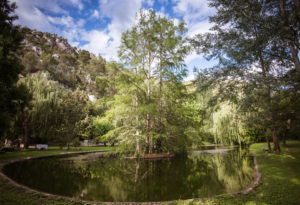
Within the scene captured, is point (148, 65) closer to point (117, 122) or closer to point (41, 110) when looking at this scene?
point (117, 122)

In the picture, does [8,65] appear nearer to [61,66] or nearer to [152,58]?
[152,58]

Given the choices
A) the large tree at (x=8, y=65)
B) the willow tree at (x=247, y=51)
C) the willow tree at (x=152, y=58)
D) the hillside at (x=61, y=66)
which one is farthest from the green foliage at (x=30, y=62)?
the willow tree at (x=247, y=51)

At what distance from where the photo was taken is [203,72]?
8906mm

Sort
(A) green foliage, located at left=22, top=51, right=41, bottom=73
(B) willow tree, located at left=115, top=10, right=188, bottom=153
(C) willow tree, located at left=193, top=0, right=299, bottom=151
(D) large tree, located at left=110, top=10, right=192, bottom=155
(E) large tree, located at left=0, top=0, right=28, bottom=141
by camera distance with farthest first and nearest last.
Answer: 1. (A) green foliage, located at left=22, top=51, right=41, bottom=73
2. (B) willow tree, located at left=115, top=10, right=188, bottom=153
3. (D) large tree, located at left=110, top=10, right=192, bottom=155
4. (E) large tree, located at left=0, top=0, right=28, bottom=141
5. (C) willow tree, located at left=193, top=0, right=299, bottom=151

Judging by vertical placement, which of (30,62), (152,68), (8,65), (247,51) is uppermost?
(30,62)

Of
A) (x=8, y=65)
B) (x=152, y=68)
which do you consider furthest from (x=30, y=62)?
(x=152, y=68)

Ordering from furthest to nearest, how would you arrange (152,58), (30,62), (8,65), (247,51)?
(30,62), (152,58), (8,65), (247,51)

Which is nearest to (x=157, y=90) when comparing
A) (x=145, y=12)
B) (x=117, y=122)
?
(x=117, y=122)

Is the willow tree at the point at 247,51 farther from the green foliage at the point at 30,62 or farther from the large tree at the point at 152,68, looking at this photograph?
the green foliage at the point at 30,62

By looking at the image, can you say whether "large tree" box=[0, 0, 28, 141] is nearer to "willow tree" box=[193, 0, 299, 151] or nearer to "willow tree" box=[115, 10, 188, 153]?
"willow tree" box=[115, 10, 188, 153]

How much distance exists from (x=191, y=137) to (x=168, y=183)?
26.9 feet

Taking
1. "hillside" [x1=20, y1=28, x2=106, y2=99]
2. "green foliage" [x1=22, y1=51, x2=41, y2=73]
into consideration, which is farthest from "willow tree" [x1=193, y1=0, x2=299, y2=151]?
"green foliage" [x1=22, y1=51, x2=41, y2=73]

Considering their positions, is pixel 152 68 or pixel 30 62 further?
pixel 30 62

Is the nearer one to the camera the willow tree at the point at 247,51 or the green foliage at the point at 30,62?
the willow tree at the point at 247,51
